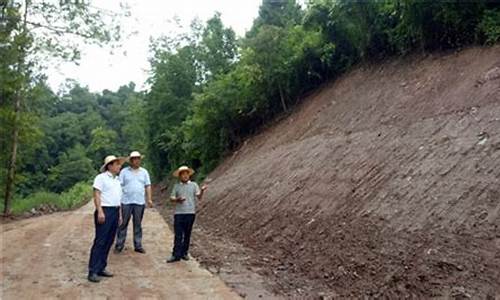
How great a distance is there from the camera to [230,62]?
3403 centimetres

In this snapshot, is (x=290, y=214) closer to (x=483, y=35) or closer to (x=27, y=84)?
(x=483, y=35)

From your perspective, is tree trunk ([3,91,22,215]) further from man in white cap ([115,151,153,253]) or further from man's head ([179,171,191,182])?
man's head ([179,171,191,182])

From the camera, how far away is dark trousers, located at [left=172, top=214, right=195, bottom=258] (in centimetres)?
849

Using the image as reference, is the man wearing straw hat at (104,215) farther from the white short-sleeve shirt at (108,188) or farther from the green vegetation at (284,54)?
the green vegetation at (284,54)

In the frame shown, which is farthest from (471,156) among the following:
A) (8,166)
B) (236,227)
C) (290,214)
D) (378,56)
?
(8,166)

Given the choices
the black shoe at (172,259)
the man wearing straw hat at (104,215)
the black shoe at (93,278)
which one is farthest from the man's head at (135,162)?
Answer: the black shoe at (93,278)

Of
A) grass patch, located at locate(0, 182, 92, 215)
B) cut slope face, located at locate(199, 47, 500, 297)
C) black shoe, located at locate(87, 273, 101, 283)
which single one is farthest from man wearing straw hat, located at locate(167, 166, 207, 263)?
grass patch, located at locate(0, 182, 92, 215)

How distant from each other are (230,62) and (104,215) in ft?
91.1

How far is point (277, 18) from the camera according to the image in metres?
31.2

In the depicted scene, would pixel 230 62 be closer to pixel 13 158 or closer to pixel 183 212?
pixel 13 158

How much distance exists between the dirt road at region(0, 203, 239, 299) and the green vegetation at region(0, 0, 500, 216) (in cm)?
471

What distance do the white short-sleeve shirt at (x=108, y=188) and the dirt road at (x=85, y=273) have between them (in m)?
1.03

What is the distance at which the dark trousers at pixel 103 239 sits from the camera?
7.00m

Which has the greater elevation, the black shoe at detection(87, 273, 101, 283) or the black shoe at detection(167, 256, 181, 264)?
the black shoe at detection(87, 273, 101, 283)
